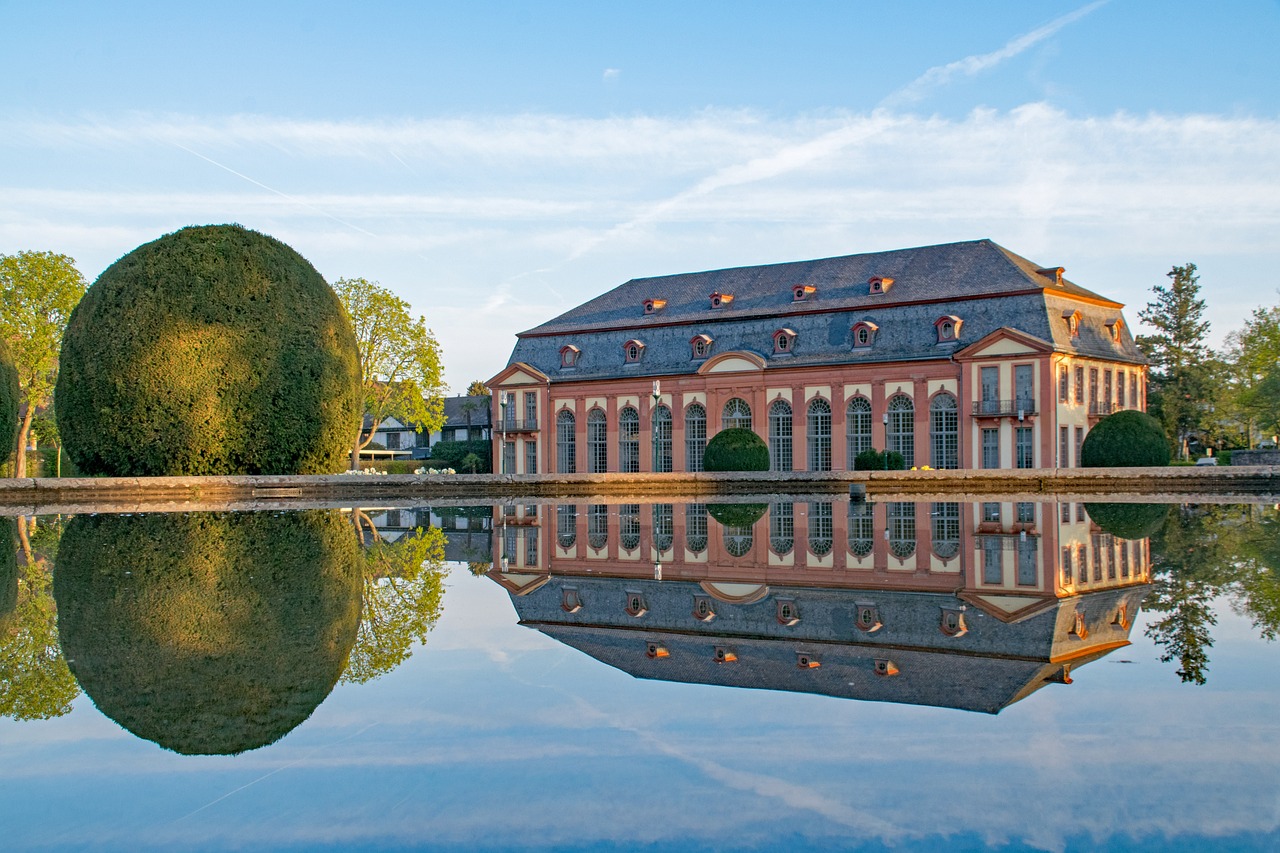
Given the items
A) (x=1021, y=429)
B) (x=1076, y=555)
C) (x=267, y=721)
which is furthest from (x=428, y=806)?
(x=1021, y=429)

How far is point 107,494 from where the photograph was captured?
24922 mm

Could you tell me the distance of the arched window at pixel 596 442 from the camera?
55.6 meters

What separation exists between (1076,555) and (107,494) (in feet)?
71.1

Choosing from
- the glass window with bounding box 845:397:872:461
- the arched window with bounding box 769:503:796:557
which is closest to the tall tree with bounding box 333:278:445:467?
the glass window with bounding box 845:397:872:461

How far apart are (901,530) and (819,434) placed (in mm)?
35332

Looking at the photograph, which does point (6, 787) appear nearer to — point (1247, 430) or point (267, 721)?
point (267, 721)

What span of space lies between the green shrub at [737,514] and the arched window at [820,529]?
88 centimetres

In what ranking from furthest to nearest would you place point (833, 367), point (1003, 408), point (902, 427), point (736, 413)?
point (736, 413)
point (833, 367)
point (902, 427)
point (1003, 408)

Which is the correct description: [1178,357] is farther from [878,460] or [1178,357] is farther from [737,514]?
[737,514]

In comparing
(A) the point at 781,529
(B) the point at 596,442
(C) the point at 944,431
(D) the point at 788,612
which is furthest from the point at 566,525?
(B) the point at 596,442

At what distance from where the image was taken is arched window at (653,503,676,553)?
1200cm

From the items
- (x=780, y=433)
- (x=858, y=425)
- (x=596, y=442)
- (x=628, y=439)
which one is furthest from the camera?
(x=596, y=442)

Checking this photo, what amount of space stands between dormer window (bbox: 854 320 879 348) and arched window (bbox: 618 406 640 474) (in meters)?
11.8

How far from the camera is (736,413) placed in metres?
51.4
